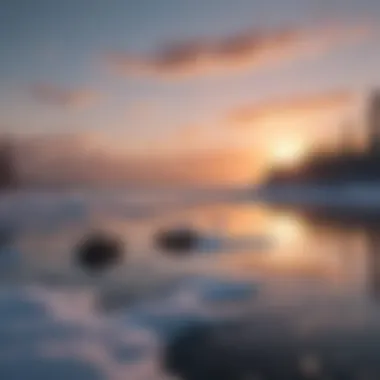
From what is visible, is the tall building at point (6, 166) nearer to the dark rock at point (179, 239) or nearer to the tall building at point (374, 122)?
the dark rock at point (179, 239)

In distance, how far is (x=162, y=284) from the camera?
53.5 inches

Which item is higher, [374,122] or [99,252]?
[374,122]

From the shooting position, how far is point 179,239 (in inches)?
53.7

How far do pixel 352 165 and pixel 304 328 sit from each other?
1.40 feet

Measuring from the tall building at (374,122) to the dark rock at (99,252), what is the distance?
2.28ft

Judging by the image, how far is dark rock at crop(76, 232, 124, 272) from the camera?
1.37m

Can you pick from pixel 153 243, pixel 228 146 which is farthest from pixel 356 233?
pixel 153 243

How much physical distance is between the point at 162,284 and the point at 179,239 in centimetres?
12

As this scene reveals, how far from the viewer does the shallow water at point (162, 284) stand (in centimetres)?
131

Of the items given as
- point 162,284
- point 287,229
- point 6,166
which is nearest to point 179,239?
point 162,284

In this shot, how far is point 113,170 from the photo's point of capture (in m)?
1.37

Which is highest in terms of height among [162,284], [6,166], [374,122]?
[374,122]

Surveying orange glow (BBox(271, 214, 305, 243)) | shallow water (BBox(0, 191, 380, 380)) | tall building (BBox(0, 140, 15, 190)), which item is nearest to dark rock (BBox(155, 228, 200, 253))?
shallow water (BBox(0, 191, 380, 380))

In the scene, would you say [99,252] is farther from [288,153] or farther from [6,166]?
[288,153]
